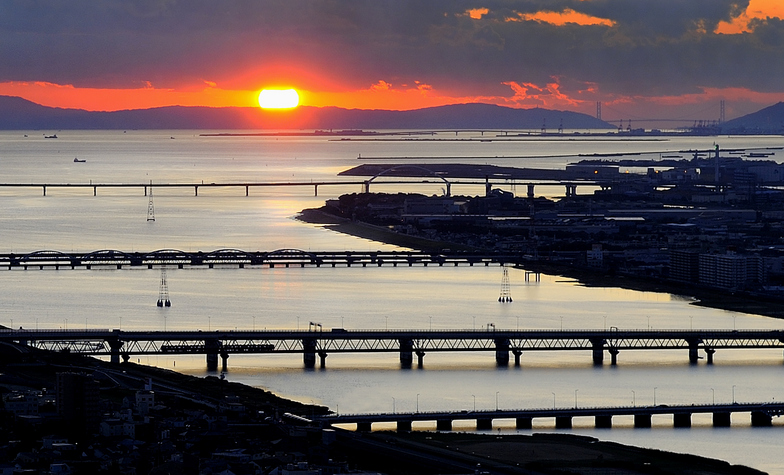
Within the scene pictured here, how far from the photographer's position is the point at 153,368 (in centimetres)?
2308

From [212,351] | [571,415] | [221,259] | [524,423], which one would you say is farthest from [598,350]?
[221,259]

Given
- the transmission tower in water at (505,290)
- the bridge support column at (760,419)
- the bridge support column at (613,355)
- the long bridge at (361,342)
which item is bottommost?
the bridge support column at (760,419)

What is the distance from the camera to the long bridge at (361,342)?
2423cm

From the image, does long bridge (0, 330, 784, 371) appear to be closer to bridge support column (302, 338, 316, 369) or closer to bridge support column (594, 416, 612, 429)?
bridge support column (302, 338, 316, 369)

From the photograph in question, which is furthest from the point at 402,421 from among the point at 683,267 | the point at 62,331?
the point at 683,267

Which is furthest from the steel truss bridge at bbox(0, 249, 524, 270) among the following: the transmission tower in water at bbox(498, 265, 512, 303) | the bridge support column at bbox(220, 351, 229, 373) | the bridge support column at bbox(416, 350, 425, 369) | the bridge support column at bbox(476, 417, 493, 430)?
the bridge support column at bbox(476, 417, 493, 430)

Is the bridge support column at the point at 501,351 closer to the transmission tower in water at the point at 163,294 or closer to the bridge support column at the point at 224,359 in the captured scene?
A: the bridge support column at the point at 224,359

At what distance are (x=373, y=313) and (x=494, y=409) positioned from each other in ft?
30.0

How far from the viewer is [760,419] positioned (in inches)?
791

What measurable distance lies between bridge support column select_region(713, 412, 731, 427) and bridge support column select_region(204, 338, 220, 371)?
24.6ft

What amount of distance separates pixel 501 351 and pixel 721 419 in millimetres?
5050

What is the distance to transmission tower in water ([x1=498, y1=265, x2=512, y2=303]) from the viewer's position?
32.1 meters

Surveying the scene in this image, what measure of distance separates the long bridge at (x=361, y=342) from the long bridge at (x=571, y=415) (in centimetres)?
440

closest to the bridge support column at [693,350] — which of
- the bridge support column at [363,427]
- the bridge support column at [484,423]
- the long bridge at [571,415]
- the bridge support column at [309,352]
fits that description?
the long bridge at [571,415]
